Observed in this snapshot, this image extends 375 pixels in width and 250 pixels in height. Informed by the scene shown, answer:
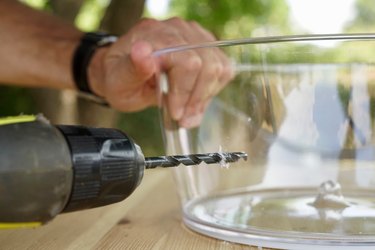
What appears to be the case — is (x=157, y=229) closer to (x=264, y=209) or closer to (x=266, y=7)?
(x=264, y=209)

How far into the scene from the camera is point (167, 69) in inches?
24.8

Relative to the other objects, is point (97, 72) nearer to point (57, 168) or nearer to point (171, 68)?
point (171, 68)

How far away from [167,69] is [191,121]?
8 cm

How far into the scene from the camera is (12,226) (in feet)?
1.15

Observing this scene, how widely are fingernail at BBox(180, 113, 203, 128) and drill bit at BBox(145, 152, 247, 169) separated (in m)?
0.16

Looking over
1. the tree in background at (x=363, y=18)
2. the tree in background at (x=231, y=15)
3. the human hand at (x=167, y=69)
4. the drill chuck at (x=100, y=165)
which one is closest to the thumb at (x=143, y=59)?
the human hand at (x=167, y=69)

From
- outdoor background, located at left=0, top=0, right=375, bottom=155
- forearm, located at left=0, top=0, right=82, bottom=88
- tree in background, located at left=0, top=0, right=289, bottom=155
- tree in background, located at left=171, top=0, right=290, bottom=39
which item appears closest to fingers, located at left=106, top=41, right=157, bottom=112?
forearm, located at left=0, top=0, right=82, bottom=88

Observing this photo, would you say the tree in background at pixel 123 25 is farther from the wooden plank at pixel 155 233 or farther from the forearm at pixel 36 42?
the wooden plank at pixel 155 233

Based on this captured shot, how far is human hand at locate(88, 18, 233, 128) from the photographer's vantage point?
2.09ft

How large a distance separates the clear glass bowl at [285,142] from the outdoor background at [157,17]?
1238 mm

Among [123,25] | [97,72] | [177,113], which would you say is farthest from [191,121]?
[123,25]

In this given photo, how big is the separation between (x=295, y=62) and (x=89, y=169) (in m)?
0.33

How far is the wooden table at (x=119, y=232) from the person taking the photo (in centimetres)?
52

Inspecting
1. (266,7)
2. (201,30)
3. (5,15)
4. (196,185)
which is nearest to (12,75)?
(5,15)
